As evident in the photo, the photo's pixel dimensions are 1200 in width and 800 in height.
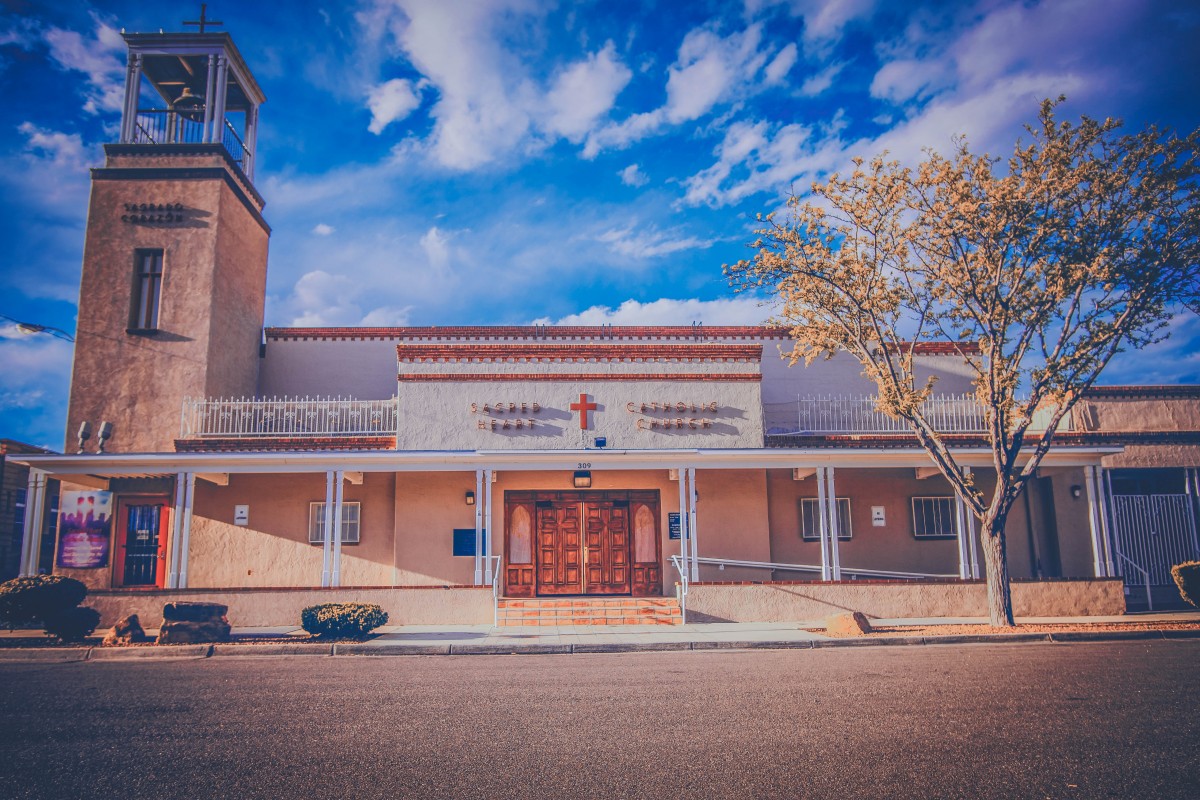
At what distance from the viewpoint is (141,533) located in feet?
51.6

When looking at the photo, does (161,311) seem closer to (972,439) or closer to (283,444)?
(283,444)

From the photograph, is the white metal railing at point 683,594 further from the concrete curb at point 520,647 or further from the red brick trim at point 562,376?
the red brick trim at point 562,376

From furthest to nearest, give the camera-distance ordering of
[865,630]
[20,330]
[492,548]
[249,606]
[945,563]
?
[945,563]
[492,548]
[20,330]
[249,606]
[865,630]

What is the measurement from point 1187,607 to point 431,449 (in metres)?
15.2

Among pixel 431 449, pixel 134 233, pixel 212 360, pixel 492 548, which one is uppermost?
pixel 134 233

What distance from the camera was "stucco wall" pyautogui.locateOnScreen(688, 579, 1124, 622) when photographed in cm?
1346

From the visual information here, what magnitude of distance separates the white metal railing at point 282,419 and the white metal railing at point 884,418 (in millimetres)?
9184

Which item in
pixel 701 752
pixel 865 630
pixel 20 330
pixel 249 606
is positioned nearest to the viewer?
pixel 701 752

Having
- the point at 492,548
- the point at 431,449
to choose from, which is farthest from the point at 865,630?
the point at 431,449

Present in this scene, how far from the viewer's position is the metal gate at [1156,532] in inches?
608

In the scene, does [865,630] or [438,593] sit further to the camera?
[438,593]

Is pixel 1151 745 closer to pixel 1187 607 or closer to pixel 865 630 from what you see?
pixel 865 630

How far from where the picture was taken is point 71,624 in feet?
37.3

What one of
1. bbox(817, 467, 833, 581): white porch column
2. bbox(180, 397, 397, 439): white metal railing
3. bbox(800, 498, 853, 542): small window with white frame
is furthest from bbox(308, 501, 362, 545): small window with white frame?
bbox(800, 498, 853, 542): small window with white frame
